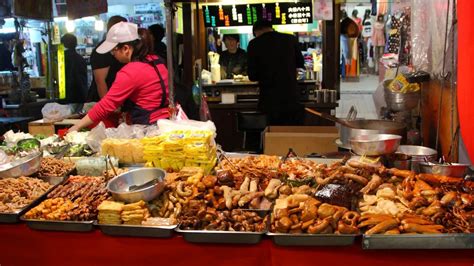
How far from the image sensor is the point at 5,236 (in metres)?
2.58

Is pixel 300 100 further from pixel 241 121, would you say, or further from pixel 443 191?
pixel 443 191

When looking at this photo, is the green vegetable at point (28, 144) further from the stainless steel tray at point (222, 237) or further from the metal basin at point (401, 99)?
the metal basin at point (401, 99)

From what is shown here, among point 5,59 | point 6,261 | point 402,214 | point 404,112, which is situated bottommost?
point 6,261

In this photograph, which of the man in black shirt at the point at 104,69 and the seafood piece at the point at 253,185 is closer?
the seafood piece at the point at 253,185

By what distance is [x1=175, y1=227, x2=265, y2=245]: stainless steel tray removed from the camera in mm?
2248

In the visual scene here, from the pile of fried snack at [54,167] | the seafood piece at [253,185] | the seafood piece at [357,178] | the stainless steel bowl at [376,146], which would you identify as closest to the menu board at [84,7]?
the pile of fried snack at [54,167]

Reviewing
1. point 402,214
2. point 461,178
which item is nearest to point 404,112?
point 461,178

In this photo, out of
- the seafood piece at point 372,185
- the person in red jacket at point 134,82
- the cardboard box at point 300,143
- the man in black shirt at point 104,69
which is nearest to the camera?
the seafood piece at point 372,185

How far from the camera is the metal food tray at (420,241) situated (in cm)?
211

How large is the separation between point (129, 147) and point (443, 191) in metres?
2.02

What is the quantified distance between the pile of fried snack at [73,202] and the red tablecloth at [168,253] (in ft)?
0.29

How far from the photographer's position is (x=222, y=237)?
89.4 inches

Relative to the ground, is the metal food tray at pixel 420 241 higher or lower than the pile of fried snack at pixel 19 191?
lower

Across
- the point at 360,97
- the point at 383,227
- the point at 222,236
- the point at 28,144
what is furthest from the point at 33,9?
the point at 360,97
